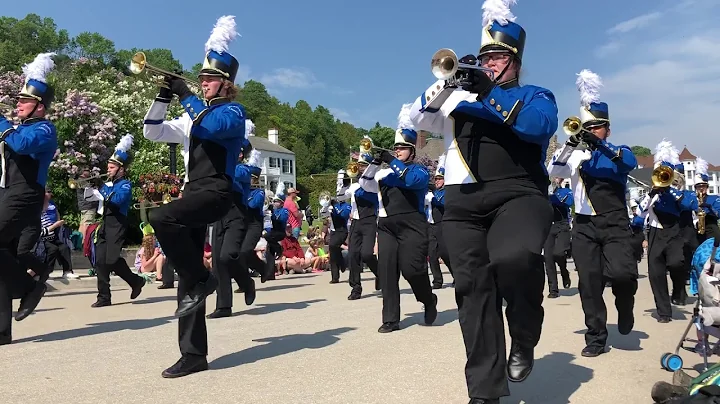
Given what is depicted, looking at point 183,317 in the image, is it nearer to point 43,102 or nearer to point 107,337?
point 107,337

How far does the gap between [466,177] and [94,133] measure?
75.7 ft

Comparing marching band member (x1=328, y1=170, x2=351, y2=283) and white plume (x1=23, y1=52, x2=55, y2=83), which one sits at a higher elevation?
white plume (x1=23, y1=52, x2=55, y2=83)

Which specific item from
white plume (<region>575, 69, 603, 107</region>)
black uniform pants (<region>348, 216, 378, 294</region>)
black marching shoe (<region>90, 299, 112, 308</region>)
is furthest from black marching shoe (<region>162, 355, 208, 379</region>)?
black marching shoe (<region>90, 299, 112, 308</region>)

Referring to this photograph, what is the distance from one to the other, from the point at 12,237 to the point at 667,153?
8.37 m

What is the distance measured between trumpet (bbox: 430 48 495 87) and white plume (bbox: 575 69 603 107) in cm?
311

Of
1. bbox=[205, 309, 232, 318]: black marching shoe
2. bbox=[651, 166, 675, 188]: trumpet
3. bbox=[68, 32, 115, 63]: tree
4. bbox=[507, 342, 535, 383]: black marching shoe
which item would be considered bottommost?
bbox=[205, 309, 232, 318]: black marching shoe

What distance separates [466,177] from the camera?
3.89 metres

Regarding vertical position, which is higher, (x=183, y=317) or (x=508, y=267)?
(x=508, y=267)

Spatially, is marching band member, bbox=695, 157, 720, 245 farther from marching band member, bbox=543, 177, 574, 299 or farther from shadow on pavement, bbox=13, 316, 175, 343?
shadow on pavement, bbox=13, 316, 175, 343

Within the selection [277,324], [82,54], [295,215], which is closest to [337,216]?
[295,215]

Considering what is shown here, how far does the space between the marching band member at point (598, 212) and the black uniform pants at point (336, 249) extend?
8.03 metres

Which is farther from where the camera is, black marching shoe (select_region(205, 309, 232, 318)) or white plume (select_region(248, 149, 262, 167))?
white plume (select_region(248, 149, 262, 167))

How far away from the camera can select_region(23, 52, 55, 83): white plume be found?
6918mm

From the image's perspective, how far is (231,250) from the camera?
8586 millimetres
